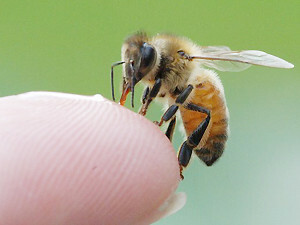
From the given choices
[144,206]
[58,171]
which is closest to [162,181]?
[144,206]

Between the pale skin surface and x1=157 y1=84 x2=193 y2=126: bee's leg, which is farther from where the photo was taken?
x1=157 y1=84 x2=193 y2=126: bee's leg

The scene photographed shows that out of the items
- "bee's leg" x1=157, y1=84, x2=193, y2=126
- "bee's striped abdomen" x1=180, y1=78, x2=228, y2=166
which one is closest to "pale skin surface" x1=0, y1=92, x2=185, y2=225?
"bee's leg" x1=157, y1=84, x2=193, y2=126

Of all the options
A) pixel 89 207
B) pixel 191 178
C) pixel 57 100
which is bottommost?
pixel 191 178

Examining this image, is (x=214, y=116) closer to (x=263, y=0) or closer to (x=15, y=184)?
(x=15, y=184)

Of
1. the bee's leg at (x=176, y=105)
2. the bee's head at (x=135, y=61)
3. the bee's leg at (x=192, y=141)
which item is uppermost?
the bee's head at (x=135, y=61)

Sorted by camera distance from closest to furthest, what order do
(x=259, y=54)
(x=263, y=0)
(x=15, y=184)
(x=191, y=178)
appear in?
(x=15, y=184) < (x=259, y=54) < (x=191, y=178) < (x=263, y=0)

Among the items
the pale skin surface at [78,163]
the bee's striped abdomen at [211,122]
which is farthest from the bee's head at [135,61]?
the pale skin surface at [78,163]

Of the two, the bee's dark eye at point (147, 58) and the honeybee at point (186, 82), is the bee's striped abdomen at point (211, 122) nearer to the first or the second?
the honeybee at point (186, 82)

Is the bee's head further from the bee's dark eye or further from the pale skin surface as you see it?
the pale skin surface
